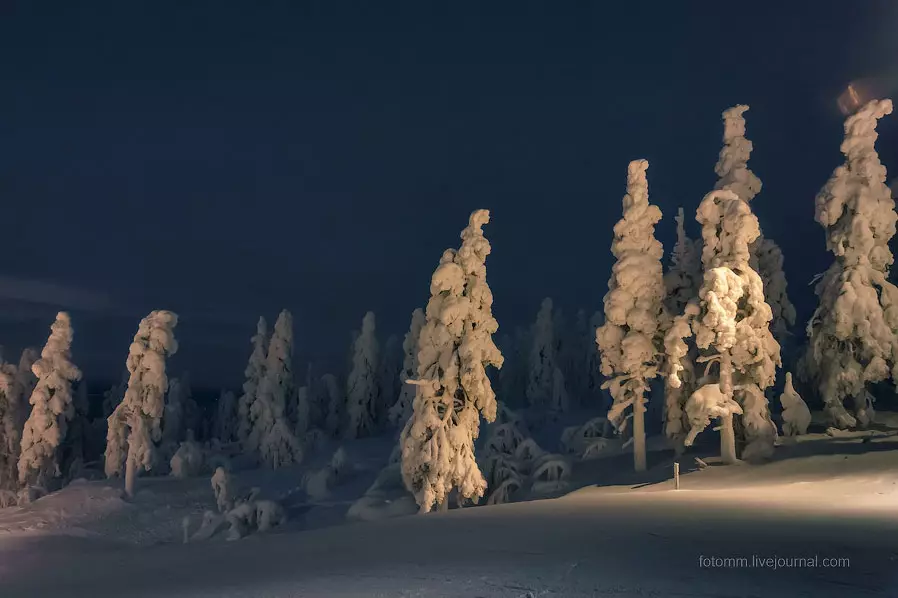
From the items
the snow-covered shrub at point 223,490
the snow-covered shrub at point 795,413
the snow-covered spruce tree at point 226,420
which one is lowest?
the snow-covered shrub at point 223,490

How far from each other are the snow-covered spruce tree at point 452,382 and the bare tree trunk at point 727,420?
9304mm

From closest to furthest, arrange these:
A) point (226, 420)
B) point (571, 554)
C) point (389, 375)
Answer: point (571, 554) → point (389, 375) → point (226, 420)

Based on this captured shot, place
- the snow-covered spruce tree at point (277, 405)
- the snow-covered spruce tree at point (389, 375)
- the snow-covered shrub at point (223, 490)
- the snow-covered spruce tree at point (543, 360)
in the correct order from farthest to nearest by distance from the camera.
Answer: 1. the snow-covered spruce tree at point (389, 375)
2. the snow-covered spruce tree at point (543, 360)
3. the snow-covered spruce tree at point (277, 405)
4. the snow-covered shrub at point (223, 490)

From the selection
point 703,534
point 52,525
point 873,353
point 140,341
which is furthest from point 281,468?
point 703,534

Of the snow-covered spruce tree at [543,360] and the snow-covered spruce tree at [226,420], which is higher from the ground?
the snow-covered spruce tree at [543,360]

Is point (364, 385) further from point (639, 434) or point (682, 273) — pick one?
point (639, 434)

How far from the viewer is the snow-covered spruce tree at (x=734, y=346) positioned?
95.5 feet

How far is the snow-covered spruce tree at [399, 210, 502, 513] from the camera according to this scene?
95.7ft

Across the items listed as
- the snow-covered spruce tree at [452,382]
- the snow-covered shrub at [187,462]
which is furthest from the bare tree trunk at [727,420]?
the snow-covered shrub at [187,462]

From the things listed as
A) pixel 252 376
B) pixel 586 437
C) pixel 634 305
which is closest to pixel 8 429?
pixel 252 376

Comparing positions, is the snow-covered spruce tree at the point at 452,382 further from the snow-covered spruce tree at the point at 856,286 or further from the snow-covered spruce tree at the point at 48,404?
the snow-covered spruce tree at the point at 48,404

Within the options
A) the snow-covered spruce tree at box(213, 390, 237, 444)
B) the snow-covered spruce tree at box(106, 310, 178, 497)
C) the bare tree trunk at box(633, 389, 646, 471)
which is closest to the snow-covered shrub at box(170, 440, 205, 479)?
the snow-covered spruce tree at box(106, 310, 178, 497)

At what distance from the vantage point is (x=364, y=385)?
69.9 meters

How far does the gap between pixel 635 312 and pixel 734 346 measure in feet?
16.1
